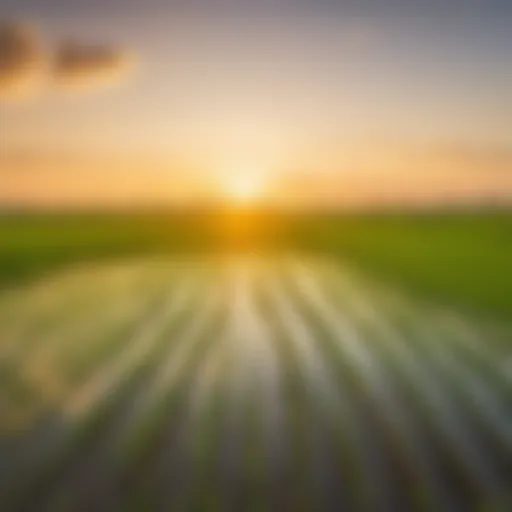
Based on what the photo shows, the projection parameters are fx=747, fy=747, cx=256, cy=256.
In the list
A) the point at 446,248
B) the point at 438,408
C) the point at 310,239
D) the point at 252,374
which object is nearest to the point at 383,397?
the point at 438,408

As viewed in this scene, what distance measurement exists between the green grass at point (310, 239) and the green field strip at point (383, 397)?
33cm

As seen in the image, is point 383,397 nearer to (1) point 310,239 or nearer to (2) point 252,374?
(2) point 252,374

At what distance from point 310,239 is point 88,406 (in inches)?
51.1

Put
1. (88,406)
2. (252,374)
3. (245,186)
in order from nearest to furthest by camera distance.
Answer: (88,406), (252,374), (245,186)

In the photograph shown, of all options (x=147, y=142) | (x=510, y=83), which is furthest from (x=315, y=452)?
(x=510, y=83)

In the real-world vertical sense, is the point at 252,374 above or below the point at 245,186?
below

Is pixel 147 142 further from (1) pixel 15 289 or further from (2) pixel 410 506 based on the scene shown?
(2) pixel 410 506

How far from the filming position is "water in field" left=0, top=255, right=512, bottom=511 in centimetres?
Answer: 151

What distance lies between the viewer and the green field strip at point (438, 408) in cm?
157

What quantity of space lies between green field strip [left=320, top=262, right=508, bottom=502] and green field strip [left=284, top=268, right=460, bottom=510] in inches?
1.8

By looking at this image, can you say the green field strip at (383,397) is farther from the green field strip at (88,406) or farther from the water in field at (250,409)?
→ the green field strip at (88,406)

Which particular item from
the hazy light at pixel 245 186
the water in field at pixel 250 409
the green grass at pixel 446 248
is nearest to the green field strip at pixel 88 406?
the water in field at pixel 250 409

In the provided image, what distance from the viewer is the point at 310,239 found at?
9.40ft

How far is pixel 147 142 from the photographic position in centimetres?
206
